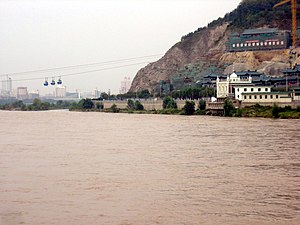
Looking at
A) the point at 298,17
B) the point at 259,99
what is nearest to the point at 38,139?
the point at 259,99

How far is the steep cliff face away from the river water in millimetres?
33476

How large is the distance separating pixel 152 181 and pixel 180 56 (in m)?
42.0

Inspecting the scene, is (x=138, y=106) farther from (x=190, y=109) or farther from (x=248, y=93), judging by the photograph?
(x=248, y=93)

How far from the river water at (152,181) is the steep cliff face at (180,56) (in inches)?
1318

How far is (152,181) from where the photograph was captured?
8047 mm

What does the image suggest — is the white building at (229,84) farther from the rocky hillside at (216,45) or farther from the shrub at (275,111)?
the rocky hillside at (216,45)

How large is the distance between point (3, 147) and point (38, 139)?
80.1 inches

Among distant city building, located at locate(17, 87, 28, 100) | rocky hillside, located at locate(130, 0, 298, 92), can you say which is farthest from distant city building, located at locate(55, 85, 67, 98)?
rocky hillside, located at locate(130, 0, 298, 92)

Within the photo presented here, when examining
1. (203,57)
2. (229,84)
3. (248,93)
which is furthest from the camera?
(203,57)

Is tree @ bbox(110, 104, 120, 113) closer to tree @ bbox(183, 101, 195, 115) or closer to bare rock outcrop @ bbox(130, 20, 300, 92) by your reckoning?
bare rock outcrop @ bbox(130, 20, 300, 92)

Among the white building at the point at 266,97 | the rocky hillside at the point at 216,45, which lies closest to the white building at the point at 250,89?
the white building at the point at 266,97

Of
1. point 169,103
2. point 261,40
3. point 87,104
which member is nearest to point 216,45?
point 261,40

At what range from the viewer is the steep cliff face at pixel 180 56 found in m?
47.4

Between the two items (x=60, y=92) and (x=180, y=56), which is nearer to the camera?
(x=180, y=56)
